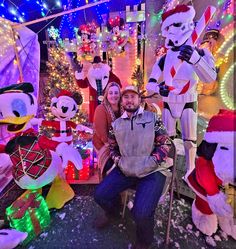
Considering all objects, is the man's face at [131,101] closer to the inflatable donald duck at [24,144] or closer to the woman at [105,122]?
the woman at [105,122]

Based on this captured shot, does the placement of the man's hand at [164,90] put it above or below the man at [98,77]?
below

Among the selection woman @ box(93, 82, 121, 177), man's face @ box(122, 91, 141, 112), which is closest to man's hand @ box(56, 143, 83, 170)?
woman @ box(93, 82, 121, 177)

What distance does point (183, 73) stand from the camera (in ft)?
6.64

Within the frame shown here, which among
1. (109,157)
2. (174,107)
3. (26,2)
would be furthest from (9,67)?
(174,107)

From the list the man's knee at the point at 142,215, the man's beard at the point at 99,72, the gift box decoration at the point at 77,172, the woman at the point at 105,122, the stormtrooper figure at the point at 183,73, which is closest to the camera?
the man's knee at the point at 142,215

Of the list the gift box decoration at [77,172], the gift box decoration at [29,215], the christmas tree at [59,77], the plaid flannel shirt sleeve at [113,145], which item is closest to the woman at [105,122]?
the plaid flannel shirt sleeve at [113,145]

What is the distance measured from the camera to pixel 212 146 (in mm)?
1457

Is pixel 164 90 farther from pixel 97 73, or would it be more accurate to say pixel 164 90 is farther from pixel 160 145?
pixel 97 73

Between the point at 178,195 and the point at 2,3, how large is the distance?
3.42m

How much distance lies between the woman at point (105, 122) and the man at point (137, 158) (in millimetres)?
177

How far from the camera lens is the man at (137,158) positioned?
1.61 meters

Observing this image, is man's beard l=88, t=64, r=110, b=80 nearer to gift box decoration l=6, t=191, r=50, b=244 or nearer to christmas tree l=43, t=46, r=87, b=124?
christmas tree l=43, t=46, r=87, b=124

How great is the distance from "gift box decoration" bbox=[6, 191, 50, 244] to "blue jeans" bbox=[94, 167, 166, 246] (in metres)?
0.56

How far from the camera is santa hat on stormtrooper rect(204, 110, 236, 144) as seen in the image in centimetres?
125
